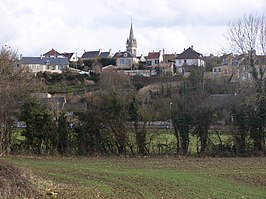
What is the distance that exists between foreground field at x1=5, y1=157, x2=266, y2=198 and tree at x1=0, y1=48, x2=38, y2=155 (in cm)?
415

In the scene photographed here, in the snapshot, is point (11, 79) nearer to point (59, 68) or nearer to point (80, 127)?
point (80, 127)

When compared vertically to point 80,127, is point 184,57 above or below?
above

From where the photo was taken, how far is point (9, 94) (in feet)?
91.2

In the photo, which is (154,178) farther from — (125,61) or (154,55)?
(154,55)

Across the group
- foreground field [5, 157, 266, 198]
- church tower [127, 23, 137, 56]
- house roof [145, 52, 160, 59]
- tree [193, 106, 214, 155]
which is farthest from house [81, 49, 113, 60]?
foreground field [5, 157, 266, 198]

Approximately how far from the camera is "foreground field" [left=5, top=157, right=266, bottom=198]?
14383 mm

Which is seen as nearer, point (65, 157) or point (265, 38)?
point (65, 157)

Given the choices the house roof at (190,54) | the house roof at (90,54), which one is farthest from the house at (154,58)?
the house roof at (90,54)

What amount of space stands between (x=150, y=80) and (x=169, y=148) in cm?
4139

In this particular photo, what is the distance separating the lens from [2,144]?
89.9 ft

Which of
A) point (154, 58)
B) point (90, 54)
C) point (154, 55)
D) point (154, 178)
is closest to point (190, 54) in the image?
point (154, 58)

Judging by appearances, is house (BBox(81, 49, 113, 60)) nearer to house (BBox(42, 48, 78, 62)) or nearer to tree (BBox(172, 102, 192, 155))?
house (BBox(42, 48, 78, 62))

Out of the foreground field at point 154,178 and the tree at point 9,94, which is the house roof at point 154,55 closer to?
the tree at point 9,94

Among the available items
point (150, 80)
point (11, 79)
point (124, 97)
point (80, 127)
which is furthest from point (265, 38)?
point (150, 80)
